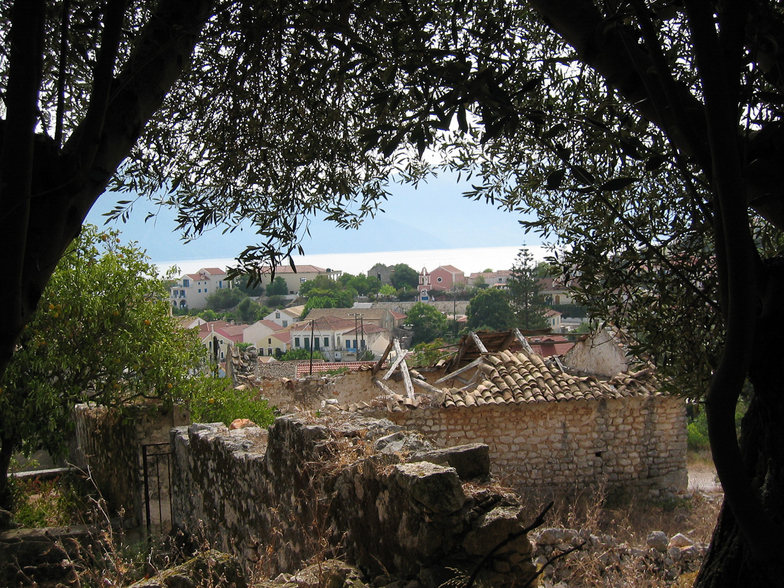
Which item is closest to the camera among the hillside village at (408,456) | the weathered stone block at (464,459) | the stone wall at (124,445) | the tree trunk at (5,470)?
the hillside village at (408,456)

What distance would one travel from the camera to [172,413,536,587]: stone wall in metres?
3.49

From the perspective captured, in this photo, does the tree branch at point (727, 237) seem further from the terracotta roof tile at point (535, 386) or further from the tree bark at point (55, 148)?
the terracotta roof tile at point (535, 386)

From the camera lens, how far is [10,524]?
7.13 meters

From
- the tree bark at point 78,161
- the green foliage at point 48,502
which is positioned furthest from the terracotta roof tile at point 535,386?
the tree bark at point 78,161

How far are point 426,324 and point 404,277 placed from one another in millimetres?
55875

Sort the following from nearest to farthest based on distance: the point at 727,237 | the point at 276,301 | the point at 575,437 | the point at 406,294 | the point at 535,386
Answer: the point at 727,237 → the point at 575,437 → the point at 535,386 → the point at 276,301 → the point at 406,294

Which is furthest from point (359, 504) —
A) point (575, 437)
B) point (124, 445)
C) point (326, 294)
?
point (326, 294)

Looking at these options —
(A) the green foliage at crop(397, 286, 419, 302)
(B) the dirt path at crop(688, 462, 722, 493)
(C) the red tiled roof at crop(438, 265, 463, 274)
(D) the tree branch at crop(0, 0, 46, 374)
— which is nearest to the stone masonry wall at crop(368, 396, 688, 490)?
(B) the dirt path at crop(688, 462, 722, 493)

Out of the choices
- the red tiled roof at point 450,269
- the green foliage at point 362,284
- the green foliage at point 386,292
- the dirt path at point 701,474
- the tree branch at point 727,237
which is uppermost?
the red tiled roof at point 450,269

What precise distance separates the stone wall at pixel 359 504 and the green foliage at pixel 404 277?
368 feet

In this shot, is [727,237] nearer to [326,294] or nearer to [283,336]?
[283,336]

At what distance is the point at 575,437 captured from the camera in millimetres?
→ 12297

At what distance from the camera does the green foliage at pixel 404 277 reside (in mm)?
120188

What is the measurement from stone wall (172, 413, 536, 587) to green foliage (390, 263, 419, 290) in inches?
4412
